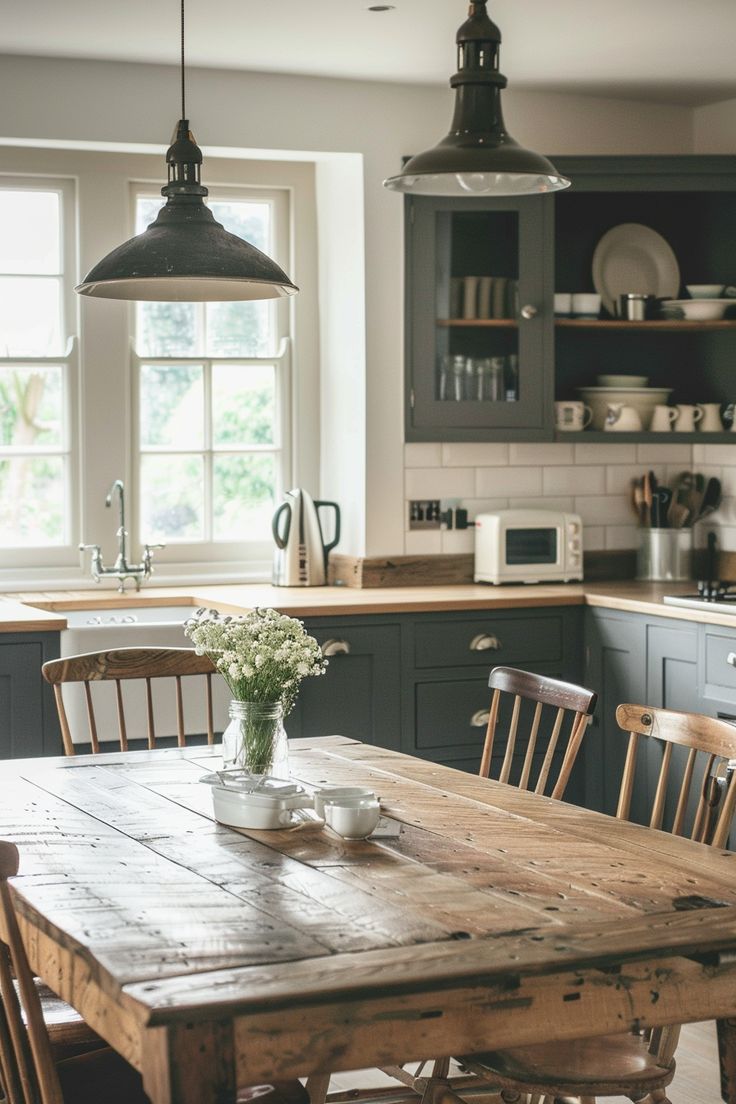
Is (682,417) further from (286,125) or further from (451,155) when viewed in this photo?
(451,155)

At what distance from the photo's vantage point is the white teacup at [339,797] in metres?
2.43

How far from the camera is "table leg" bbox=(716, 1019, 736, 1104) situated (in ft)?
6.44

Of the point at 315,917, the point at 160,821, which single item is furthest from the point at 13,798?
the point at 315,917

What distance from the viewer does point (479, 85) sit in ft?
8.45

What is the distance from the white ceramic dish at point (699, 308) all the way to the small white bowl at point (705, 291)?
32 millimetres

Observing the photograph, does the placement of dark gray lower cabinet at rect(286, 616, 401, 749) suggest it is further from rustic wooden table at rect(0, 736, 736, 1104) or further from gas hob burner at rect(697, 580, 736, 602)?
rustic wooden table at rect(0, 736, 736, 1104)

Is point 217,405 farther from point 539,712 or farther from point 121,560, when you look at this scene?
point 539,712

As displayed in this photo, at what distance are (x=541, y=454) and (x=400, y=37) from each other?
155 centimetres

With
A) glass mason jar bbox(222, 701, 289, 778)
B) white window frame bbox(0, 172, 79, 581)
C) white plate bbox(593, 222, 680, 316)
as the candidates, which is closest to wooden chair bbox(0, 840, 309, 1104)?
glass mason jar bbox(222, 701, 289, 778)

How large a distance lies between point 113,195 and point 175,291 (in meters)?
2.19

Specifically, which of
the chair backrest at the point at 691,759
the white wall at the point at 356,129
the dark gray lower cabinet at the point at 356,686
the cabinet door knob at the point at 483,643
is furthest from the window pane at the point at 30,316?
the chair backrest at the point at 691,759

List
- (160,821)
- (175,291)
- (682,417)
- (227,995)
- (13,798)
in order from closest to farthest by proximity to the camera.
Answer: (227,995) → (160,821) → (13,798) → (175,291) → (682,417)

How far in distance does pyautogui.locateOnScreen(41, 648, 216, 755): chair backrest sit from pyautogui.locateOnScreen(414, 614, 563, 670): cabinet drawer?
1.23 m

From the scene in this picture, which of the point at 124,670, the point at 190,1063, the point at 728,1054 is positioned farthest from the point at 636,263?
the point at 190,1063
